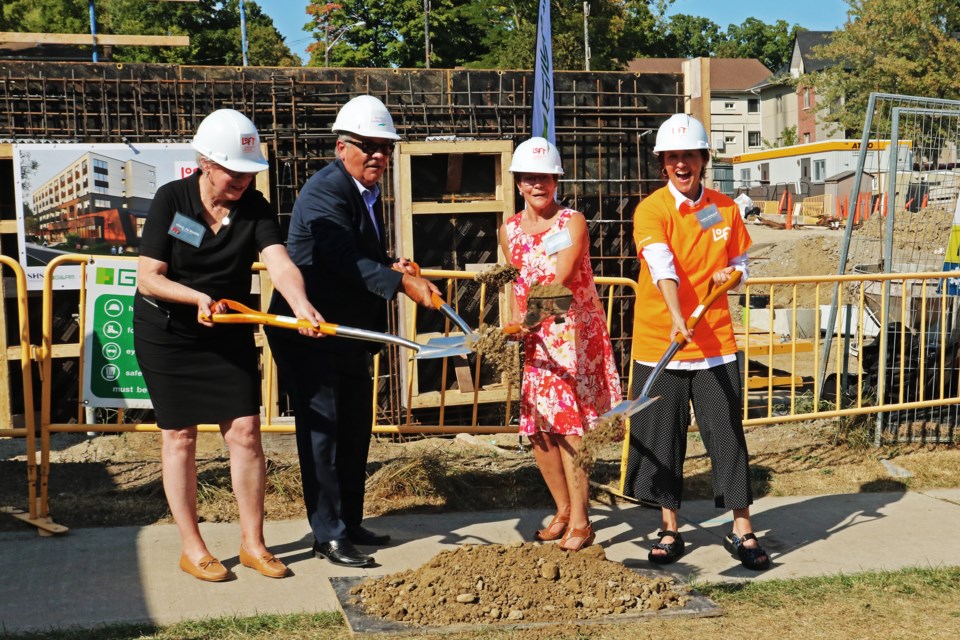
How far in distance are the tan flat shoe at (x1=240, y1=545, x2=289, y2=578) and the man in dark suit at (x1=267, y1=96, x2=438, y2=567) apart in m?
0.27

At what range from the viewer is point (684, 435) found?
5.07 meters

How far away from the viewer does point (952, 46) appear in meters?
33.0

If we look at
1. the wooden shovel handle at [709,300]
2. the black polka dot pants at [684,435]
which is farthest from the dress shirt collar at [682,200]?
the black polka dot pants at [684,435]

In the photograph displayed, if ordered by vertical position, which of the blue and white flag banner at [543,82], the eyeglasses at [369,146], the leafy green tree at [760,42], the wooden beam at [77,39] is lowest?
the eyeglasses at [369,146]

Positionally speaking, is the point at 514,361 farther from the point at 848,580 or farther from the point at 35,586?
the point at 35,586

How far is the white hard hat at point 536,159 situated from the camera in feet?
15.7

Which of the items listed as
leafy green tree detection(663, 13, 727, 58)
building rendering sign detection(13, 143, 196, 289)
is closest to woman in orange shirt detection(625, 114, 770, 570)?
building rendering sign detection(13, 143, 196, 289)

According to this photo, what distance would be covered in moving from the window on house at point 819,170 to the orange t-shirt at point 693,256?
4066 cm

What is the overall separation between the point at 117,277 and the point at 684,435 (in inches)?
131

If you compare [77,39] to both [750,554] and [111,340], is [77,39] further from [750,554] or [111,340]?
[750,554]

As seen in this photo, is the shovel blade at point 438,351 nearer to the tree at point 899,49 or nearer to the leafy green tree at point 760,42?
the tree at point 899,49

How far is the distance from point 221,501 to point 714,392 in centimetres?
269

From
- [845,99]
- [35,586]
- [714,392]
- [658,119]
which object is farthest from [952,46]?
[35,586]

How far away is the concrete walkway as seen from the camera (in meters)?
4.18
